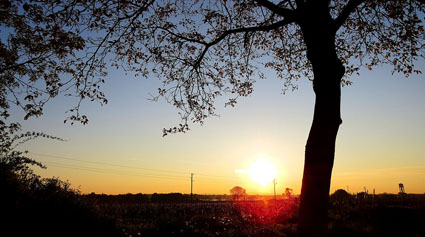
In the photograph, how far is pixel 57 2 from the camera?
8.73 meters

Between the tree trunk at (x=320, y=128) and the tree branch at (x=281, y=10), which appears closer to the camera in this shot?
the tree trunk at (x=320, y=128)

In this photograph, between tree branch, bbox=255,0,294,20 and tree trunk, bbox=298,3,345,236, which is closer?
tree trunk, bbox=298,3,345,236

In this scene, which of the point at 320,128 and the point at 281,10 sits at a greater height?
the point at 281,10

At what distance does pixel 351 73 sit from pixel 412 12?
3733 millimetres

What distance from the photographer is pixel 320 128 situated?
7.73m

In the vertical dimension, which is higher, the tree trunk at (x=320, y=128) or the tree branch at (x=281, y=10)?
the tree branch at (x=281, y=10)

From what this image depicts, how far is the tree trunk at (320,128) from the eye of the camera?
7328mm

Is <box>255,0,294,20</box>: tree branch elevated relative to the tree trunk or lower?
elevated

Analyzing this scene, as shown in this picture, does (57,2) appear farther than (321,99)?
Yes

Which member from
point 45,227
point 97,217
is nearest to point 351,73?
point 97,217

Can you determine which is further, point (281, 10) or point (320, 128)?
point (281, 10)

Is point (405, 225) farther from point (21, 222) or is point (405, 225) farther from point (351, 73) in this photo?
point (21, 222)

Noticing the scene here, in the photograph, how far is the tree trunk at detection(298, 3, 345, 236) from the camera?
733 cm

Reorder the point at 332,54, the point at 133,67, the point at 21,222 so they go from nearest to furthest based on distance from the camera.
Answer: the point at 21,222 < the point at 332,54 < the point at 133,67
